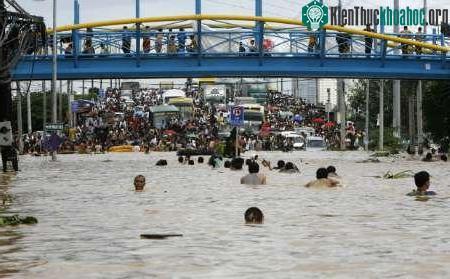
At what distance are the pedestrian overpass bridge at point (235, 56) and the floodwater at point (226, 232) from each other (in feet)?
72.2

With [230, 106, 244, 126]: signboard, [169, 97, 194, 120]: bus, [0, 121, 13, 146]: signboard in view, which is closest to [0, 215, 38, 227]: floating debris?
[0, 121, 13, 146]: signboard

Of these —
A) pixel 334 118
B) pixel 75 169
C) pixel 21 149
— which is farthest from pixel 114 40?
pixel 334 118

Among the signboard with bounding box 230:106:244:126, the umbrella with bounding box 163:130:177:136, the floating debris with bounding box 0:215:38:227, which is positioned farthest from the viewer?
the umbrella with bounding box 163:130:177:136

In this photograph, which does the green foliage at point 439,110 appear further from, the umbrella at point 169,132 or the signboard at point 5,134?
the umbrella at point 169,132

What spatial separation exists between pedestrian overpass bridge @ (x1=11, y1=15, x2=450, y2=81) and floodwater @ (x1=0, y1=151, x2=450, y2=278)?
2200cm

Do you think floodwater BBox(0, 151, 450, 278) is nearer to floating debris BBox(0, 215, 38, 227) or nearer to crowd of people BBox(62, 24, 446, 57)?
floating debris BBox(0, 215, 38, 227)

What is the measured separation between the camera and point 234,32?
52.1 metres

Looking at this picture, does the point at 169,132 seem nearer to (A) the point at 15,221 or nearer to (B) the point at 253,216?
(A) the point at 15,221

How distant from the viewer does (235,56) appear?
53.3 metres

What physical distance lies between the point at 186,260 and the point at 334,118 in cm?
12167

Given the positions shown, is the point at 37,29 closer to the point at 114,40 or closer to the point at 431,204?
the point at 114,40

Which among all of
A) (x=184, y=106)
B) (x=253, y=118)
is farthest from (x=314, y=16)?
(x=184, y=106)

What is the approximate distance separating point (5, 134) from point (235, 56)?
51.0ft

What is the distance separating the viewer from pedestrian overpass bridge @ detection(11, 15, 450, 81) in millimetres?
52656
